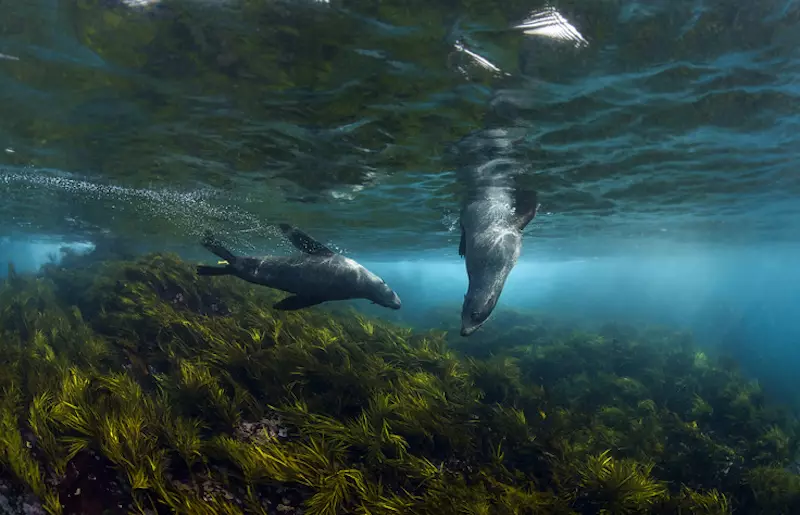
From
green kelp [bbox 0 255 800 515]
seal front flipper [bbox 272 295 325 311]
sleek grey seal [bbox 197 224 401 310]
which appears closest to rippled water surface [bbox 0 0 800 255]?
sleek grey seal [bbox 197 224 401 310]

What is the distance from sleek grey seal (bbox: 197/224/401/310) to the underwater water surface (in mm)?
783

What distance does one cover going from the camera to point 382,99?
752cm

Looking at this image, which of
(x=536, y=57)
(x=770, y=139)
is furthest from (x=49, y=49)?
(x=770, y=139)

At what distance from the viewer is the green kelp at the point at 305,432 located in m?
4.11

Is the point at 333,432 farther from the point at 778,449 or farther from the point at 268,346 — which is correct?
the point at 778,449

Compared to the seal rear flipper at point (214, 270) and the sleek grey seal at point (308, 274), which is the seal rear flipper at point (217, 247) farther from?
the seal rear flipper at point (214, 270)

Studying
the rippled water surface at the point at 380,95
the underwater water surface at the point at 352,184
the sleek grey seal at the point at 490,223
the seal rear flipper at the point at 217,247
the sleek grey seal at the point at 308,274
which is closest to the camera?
the underwater water surface at the point at 352,184

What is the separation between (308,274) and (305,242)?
65cm

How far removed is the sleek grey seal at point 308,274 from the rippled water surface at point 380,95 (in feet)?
9.21

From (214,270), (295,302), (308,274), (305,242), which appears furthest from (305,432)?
(214,270)

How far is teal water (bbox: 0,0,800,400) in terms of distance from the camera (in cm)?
539

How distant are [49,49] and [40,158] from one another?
687cm

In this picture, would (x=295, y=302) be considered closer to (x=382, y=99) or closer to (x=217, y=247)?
(x=217, y=247)

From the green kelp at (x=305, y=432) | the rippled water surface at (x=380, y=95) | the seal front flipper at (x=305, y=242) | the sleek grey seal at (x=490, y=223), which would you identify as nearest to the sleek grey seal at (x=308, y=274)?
the seal front flipper at (x=305, y=242)
